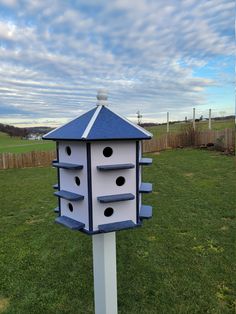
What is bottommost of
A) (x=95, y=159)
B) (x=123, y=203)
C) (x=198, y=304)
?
A: (x=198, y=304)

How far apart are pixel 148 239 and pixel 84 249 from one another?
1063 mm

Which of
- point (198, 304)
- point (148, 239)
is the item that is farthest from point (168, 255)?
point (198, 304)

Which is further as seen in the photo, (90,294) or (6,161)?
(6,161)

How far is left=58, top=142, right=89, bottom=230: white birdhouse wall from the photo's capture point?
6.96ft

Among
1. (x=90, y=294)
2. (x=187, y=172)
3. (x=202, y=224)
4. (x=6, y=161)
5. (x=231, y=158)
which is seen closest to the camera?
(x=90, y=294)

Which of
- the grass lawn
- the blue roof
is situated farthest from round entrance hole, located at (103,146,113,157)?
the grass lawn

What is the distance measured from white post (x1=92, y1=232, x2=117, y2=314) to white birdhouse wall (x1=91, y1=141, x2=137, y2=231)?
212 mm

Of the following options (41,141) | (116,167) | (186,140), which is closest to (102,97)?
(116,167)

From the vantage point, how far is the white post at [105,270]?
234 cm

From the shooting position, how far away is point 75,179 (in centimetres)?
224

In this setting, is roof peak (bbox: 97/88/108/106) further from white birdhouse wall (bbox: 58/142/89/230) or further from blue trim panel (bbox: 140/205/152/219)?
blue trim panel (bbox: 140/205/152/219)

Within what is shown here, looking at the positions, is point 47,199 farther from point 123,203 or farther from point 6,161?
point 6,161

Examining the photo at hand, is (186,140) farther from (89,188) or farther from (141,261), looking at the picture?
(89,188)

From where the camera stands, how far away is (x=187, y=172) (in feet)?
37.0
